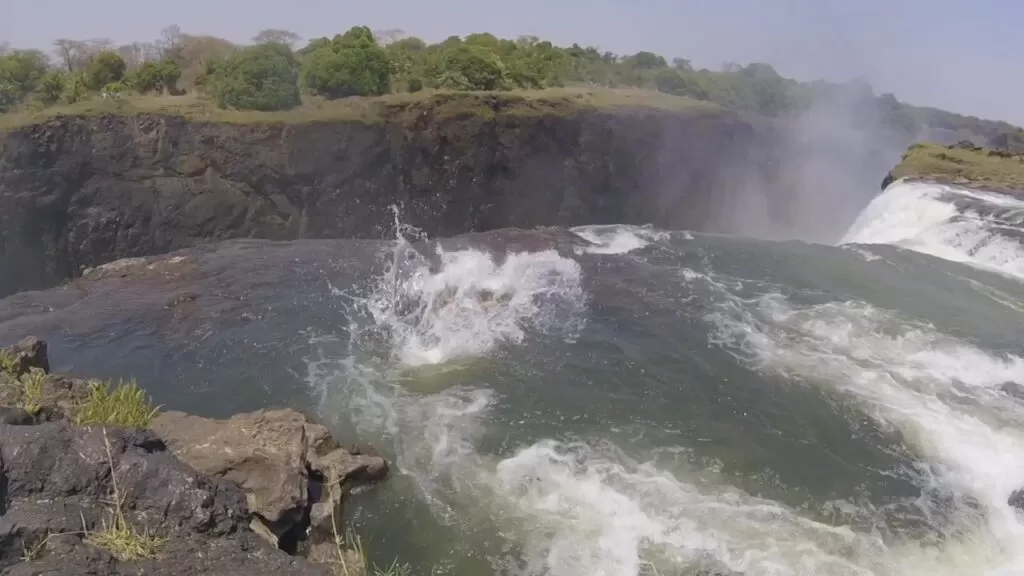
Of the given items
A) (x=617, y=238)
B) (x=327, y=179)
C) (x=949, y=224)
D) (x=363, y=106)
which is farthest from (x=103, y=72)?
(x=949, y=224)

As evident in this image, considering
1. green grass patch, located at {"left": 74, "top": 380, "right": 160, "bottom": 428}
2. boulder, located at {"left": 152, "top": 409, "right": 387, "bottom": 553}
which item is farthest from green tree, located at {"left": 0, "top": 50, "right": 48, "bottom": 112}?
boulder, located at {"left": 152, "top": 409, "right": 387, "bottom": 553}

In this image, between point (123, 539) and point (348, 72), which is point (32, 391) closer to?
point (123, 539)

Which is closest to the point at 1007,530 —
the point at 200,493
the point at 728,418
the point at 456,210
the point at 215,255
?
the point at 728,418

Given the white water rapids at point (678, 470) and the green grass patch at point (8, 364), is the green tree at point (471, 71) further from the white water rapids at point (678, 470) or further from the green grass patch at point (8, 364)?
the green grass patch at point (8, 364)

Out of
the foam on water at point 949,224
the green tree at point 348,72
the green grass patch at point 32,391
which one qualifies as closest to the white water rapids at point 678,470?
the green grass patch at point 32,391

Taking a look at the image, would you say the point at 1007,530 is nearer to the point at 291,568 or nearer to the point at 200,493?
the point at 291,568

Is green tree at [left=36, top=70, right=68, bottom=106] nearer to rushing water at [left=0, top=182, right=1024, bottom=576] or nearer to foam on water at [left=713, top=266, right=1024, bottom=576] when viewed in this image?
rushing water at [left=0, top=182, right=1024, bottom=576]

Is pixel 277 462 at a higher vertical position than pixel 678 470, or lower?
lower
